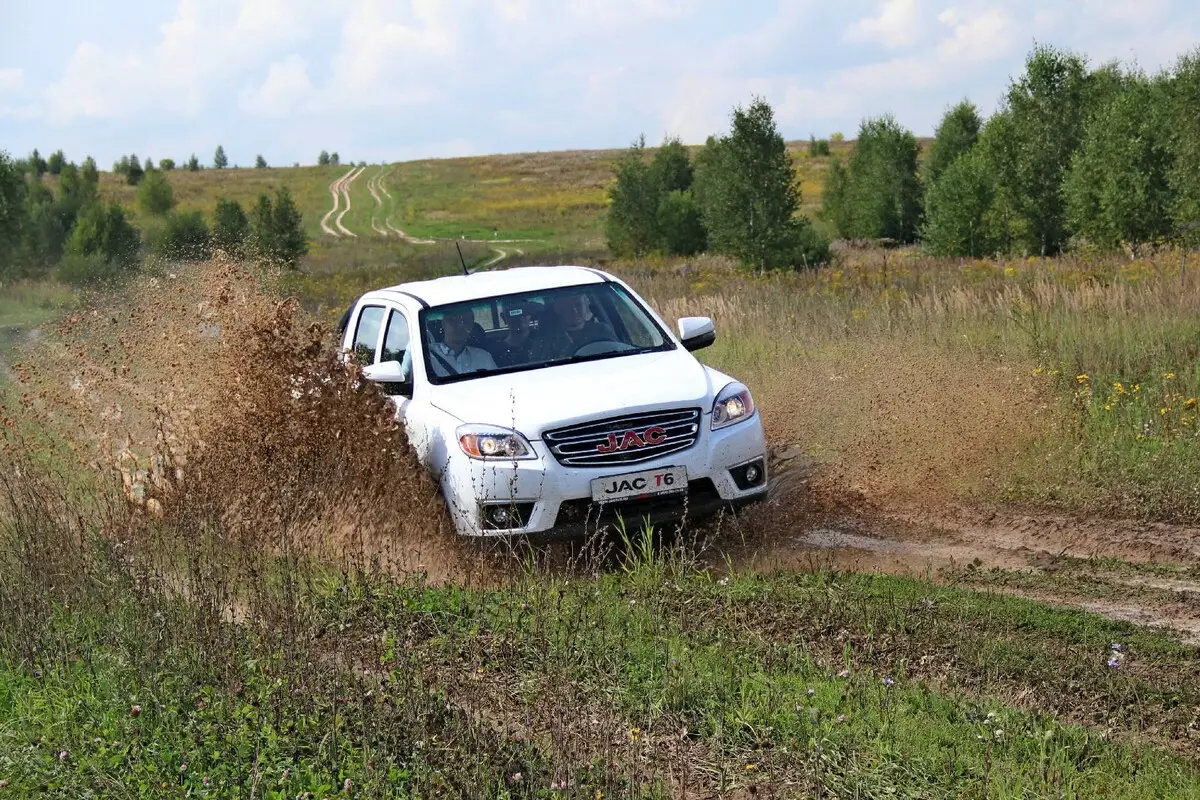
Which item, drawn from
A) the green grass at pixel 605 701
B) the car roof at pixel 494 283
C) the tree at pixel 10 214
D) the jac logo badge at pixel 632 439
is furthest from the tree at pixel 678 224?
the green grass at pixel 605 701

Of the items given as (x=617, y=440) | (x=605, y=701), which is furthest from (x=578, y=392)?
(x=605, y=701)

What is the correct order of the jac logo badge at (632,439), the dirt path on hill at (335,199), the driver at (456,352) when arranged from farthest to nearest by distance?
the dirt path on hill at (335,199), the driver at (456,352), the jac logo badge at (632,439)

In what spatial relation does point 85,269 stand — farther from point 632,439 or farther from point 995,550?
point 995,550

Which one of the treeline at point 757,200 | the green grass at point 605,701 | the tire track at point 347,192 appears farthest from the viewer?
the tire track at point 347,192

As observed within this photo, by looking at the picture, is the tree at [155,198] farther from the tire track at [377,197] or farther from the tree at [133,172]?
the tree at [133,172]

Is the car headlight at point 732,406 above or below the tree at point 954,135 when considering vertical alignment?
below

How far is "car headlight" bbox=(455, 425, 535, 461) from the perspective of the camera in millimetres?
7418

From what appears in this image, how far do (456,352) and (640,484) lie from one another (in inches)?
73.2

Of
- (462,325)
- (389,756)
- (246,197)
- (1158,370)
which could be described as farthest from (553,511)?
(246,197)

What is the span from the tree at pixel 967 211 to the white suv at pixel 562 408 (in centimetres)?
4444

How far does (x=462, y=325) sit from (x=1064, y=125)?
4674 centimetres

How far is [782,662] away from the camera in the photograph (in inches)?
218

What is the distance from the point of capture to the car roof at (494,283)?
29.4 feet

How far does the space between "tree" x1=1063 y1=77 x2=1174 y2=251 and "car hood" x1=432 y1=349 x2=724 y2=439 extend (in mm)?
36576
